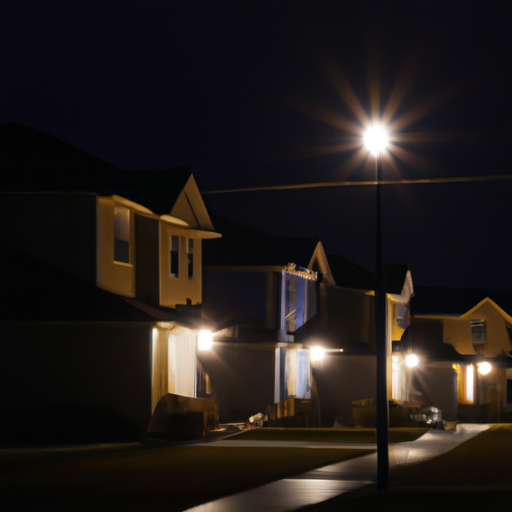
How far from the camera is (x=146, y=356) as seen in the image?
2961 centimetres

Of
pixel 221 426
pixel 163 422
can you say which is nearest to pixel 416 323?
pixel 221 426

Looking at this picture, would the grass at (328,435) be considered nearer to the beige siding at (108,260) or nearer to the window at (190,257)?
the beige siding at (108,260)

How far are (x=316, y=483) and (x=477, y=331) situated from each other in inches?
Result: 1870

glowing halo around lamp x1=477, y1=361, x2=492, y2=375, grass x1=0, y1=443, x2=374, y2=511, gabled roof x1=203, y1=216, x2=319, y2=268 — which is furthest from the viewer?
glowing halo around lamp x1=477, y1=361, x2=492, y2=375

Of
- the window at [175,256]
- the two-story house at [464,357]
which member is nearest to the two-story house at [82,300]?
the window at [175,256]

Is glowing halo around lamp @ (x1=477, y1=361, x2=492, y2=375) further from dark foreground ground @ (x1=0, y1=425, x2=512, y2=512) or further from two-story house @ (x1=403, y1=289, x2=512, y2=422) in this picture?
dark foreground ground @ (x1=0, y1=425, x2=512, y2=512)

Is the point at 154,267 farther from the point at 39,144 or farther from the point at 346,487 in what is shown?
the point at 346,487

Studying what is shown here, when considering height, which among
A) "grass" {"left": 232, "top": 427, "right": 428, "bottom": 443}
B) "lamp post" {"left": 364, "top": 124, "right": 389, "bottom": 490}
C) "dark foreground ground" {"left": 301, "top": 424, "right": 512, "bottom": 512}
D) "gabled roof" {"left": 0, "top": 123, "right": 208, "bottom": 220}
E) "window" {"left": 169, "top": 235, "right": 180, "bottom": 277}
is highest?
"gabled roof" {"left": 0, "top": 123, "right": 208, "bottom": 220}

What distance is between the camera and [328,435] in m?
33.4

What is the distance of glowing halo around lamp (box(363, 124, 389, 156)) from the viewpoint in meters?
18.4

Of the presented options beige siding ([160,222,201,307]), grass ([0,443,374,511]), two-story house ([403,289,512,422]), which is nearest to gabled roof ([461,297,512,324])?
two-story house ([403,289,512,422])

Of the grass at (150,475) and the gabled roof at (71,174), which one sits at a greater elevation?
the gabled roof at (71,174)

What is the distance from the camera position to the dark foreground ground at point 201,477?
16306 millimetres

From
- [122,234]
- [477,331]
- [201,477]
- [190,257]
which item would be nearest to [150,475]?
[201,477]
